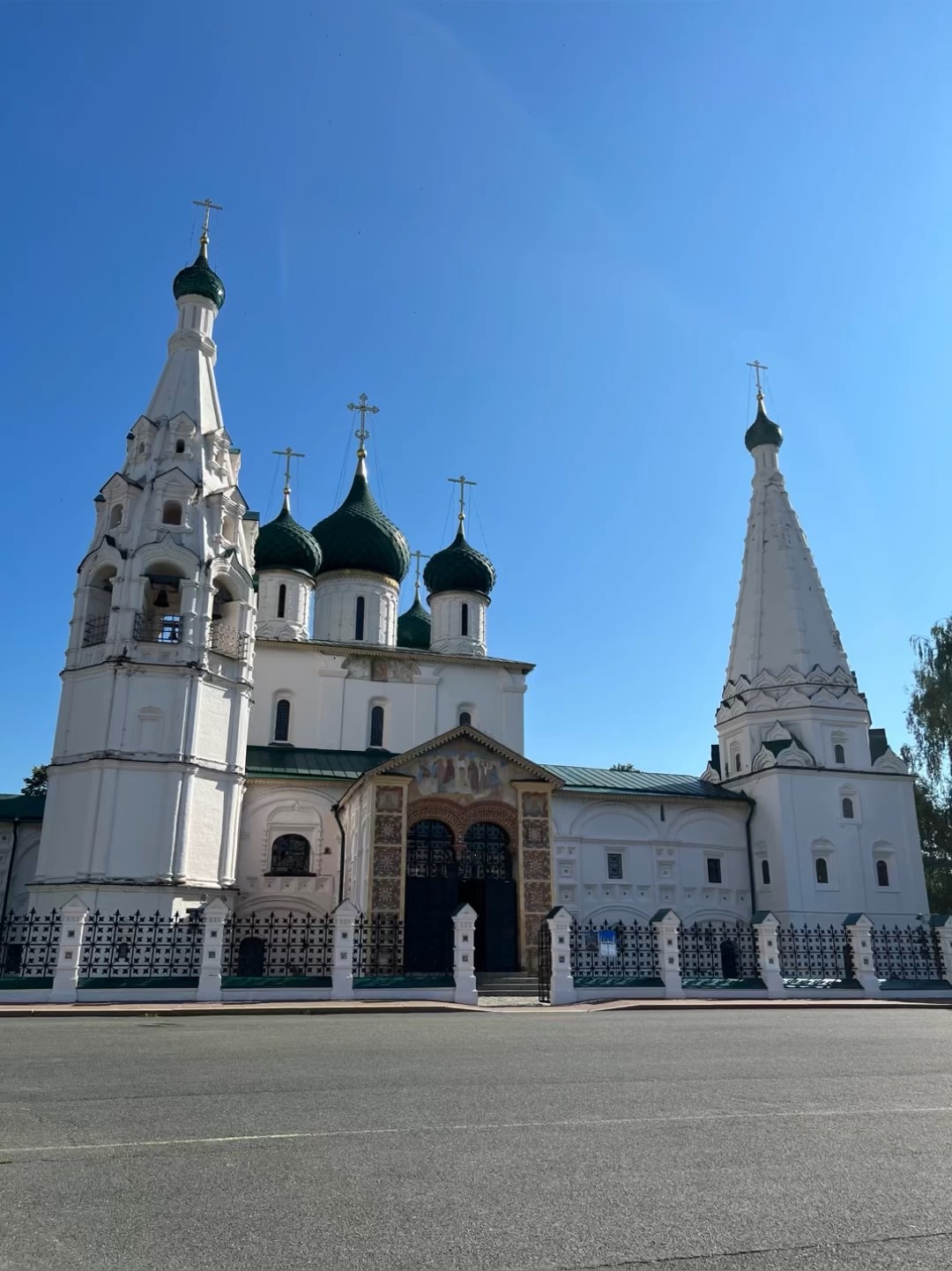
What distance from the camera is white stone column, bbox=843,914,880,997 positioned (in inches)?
845

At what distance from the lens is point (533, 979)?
20531 mm

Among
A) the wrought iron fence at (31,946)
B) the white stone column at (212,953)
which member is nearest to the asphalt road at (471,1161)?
the white stone column at (212,953)

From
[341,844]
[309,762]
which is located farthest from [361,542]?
[341,844]

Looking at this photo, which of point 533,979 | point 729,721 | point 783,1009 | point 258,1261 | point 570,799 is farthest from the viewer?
point 729,721

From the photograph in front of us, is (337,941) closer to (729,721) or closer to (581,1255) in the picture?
(581,1255)

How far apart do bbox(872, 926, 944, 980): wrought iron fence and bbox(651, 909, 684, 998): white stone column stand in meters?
6.09

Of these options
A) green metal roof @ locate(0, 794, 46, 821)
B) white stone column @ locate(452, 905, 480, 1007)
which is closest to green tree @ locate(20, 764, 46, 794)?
green metal roof @ locate(0, 794, 46, 821)

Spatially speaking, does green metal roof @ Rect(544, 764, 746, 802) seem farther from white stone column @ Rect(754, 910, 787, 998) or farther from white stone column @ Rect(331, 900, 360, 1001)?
white stone column @ Rect(331, 900, 360, 1001)

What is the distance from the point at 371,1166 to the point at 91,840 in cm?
1946

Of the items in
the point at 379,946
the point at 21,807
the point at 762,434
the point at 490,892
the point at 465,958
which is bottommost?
the point at 465,958

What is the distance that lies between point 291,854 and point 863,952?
563 inches

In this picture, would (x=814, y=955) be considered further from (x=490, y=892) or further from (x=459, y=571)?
(x=459, y=571)

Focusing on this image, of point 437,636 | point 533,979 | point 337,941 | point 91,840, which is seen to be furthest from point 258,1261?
point 437,636

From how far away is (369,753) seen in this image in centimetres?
2912
